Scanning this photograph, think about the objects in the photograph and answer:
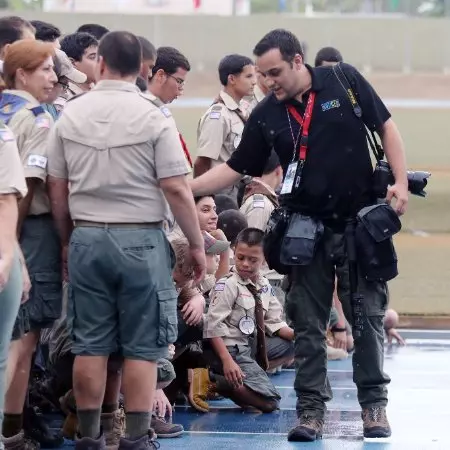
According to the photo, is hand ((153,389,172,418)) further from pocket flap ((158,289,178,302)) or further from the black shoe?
pocket flap ((158,289,178,302))

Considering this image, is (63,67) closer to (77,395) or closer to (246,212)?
(77,395)

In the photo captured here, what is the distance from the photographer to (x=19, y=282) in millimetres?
5582

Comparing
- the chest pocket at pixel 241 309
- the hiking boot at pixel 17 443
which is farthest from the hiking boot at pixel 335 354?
the hiking boot at pixel 17 443

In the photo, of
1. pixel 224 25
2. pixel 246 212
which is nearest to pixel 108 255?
pixel 246 212

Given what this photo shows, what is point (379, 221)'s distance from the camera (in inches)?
281

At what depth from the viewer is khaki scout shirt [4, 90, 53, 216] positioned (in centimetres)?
634

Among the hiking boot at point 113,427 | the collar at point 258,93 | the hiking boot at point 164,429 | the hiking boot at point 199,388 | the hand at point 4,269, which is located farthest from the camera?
the collar at point 258,93

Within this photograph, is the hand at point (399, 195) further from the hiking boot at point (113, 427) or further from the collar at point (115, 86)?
the hiking boot at point (113, 427)

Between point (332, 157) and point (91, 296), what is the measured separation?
1.66 meters

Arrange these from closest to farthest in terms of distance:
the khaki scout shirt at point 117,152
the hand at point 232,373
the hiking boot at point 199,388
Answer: the khaki scout shirt at point 117,152 < the hand at point 232,373 < the hiking boot at point 199,388

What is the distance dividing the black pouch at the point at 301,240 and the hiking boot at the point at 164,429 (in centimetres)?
119

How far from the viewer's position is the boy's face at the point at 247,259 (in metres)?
8.55

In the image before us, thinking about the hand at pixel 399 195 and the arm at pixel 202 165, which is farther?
the arm at pixel 202 165

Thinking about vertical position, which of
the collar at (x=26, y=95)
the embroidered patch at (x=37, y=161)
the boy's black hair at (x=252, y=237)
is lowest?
the boy's black hair at (x=252, y=237)
